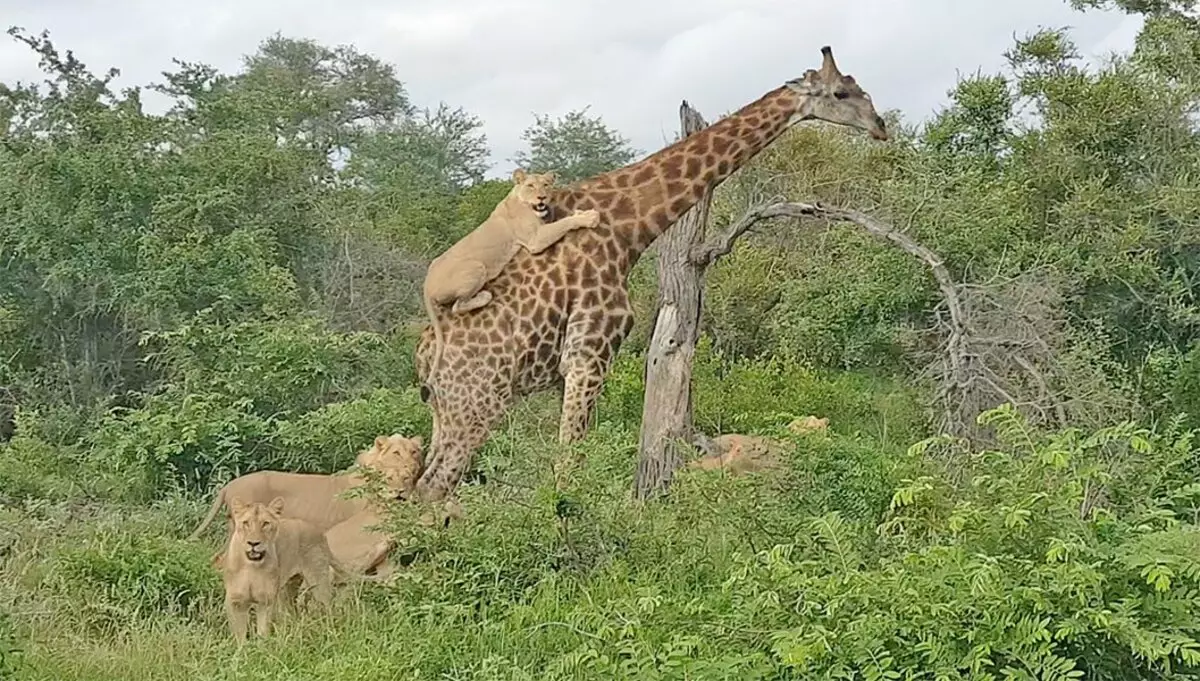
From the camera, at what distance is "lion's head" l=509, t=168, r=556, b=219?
22.2 ft

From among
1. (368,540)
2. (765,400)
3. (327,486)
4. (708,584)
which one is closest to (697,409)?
(765,400)

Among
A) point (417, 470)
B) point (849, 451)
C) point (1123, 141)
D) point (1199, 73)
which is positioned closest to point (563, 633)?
point (417, 470)

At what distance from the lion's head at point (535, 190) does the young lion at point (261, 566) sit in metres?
1.94

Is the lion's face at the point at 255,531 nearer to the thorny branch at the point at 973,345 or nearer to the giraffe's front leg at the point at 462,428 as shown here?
the giraffe's front leg at the point at 462,428

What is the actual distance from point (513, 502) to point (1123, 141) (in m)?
8.37

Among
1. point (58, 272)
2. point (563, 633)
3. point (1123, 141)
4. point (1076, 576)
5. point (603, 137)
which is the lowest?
point (563, 633)

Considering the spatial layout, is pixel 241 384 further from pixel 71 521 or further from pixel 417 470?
pixel 417 470

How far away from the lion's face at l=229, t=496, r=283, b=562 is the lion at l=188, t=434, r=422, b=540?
702 mm

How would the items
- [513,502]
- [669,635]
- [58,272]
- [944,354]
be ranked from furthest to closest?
1. [58,272]
2. [944,354]
3. [513,502]
4. [669,635]

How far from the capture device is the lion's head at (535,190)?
6762 millimetres

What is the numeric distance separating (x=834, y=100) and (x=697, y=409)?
10.7ft

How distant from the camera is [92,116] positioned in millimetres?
11195

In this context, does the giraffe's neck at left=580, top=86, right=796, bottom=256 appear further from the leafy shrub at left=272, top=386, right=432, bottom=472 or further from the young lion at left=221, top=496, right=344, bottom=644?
the leafy shrub at left=272, top=386, right=432, bottom=472

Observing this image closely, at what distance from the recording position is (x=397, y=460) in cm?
641
